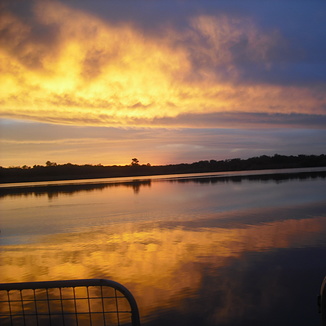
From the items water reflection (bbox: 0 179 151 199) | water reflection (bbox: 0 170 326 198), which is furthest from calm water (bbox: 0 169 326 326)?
water reflection (bbox: 0 170 326 198)

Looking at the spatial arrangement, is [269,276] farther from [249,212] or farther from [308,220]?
[249,212]

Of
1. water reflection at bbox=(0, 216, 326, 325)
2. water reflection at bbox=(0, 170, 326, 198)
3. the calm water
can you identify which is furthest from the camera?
water reflection at bbox=(0, 170, 326, 198)

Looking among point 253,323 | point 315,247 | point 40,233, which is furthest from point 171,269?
point 40,233

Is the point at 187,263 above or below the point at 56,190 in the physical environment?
below

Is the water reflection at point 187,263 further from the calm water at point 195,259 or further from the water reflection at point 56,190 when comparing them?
the water reflection at point 56,190

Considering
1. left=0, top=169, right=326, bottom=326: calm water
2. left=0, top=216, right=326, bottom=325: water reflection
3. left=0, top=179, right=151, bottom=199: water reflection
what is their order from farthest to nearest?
1. left=0, top=179, right=151, bottom=199: water reflection
2. left=0, top=216, right=326, bottom=325: water reflection
3. left=0, top=169, right=326, bottom=326: calm water

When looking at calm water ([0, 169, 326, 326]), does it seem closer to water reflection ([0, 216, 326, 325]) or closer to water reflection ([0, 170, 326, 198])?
water reflection ([0, 216, 326, 325])

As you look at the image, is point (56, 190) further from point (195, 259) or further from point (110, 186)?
point (195, 259)

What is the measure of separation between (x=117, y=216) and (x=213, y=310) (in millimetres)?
10888

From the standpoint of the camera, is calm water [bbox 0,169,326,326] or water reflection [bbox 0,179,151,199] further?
water reflection [bbox 0,179,151,199]

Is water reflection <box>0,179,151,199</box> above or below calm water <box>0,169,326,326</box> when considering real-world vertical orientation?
above

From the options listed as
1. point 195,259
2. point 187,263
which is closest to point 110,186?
point 195,259

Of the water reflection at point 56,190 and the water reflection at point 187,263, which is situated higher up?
the water reflection at point 56,190

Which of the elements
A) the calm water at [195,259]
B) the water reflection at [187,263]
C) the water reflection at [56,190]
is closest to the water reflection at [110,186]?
the water reflection at [56,190]
